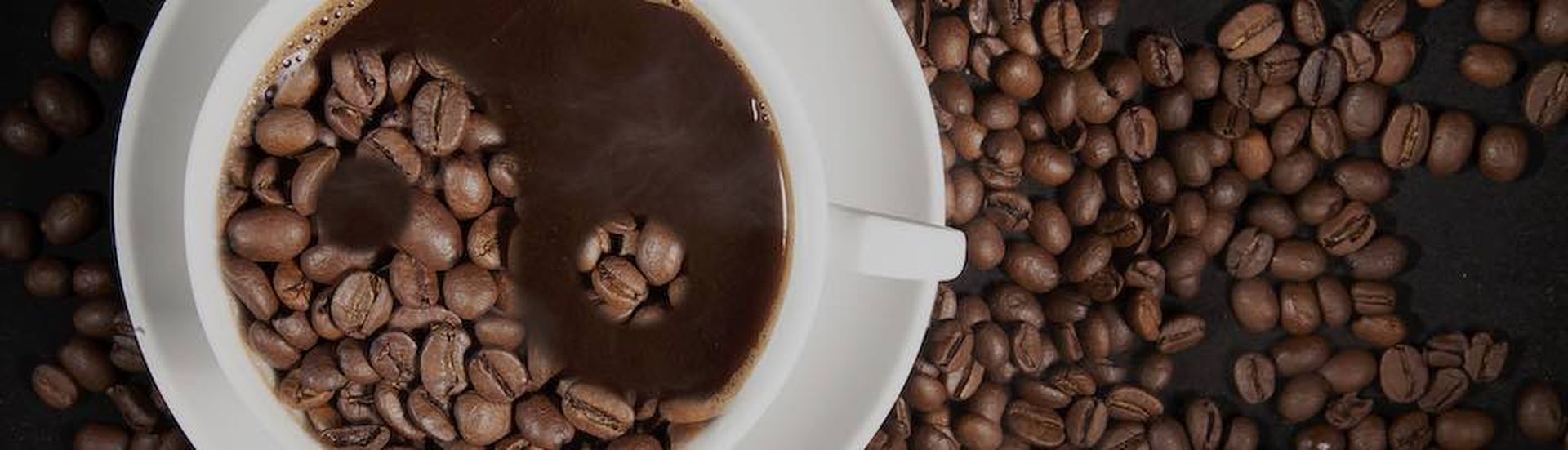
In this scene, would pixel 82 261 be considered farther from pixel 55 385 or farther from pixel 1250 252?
pixel 1250 252

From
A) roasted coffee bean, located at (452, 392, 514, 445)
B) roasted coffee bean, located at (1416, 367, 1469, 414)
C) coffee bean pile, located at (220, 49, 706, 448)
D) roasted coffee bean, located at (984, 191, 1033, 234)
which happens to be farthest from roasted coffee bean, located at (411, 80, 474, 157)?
roasted coffee bean, located at (1416, 367, 1469, 414)

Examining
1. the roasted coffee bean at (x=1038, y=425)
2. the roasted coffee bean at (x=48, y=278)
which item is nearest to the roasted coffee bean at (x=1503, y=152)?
the roasted coffee bean at (x=1038, y=425)

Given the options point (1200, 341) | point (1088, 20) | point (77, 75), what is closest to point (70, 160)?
point (77, 75)

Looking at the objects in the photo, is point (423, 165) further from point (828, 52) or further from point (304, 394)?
point (828, 52)

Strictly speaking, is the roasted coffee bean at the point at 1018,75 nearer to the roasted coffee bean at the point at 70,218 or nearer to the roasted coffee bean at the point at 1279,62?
the roasted coffee bean at the point at 1279,62

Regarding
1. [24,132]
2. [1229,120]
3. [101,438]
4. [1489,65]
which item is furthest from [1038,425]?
[24,132]

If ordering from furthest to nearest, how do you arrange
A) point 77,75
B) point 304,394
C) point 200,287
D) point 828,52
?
1. point 77,75
2. point 828,52
3. point 304,394
4. point 200,287
